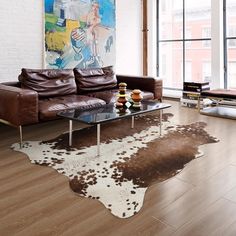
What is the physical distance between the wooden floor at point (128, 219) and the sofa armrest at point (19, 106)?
48 centimetres

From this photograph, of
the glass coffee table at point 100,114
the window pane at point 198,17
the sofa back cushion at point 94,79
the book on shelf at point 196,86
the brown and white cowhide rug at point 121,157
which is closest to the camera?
the brown and white cowhide rug at point 121,157

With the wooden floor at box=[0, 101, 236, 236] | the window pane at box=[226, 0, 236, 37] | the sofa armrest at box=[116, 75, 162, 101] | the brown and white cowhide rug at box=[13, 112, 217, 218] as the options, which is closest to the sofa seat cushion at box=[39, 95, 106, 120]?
the brown and white cowhide rug at box=[13, 112, 217, 218]

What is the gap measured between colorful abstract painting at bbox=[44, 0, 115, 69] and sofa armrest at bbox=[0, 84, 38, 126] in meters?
1.57

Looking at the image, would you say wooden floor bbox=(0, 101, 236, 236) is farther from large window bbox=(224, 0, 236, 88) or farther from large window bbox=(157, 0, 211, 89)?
large window bbox=(157, 0, 211, 89)

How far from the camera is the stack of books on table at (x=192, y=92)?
204 inches

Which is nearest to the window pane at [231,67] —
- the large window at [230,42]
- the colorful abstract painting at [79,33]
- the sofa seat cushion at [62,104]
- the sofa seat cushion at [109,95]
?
the large window at [230,42]

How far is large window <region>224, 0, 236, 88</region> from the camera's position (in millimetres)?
5367

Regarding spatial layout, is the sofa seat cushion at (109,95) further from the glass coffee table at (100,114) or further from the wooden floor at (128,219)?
the wooden floor at (128,219)

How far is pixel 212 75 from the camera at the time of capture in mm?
5598

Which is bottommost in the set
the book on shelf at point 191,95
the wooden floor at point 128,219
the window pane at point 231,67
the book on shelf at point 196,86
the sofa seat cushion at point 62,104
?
the wooden floor at point 128,219

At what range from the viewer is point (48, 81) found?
156 inches

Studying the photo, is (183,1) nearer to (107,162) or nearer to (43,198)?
(107,162)

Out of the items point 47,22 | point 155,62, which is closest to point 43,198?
point 47,22

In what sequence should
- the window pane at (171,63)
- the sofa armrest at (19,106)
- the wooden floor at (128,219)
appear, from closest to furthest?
the wooden floor at (128,219) → the sofa armrest at (19,106) → the window pane at (171,63)
